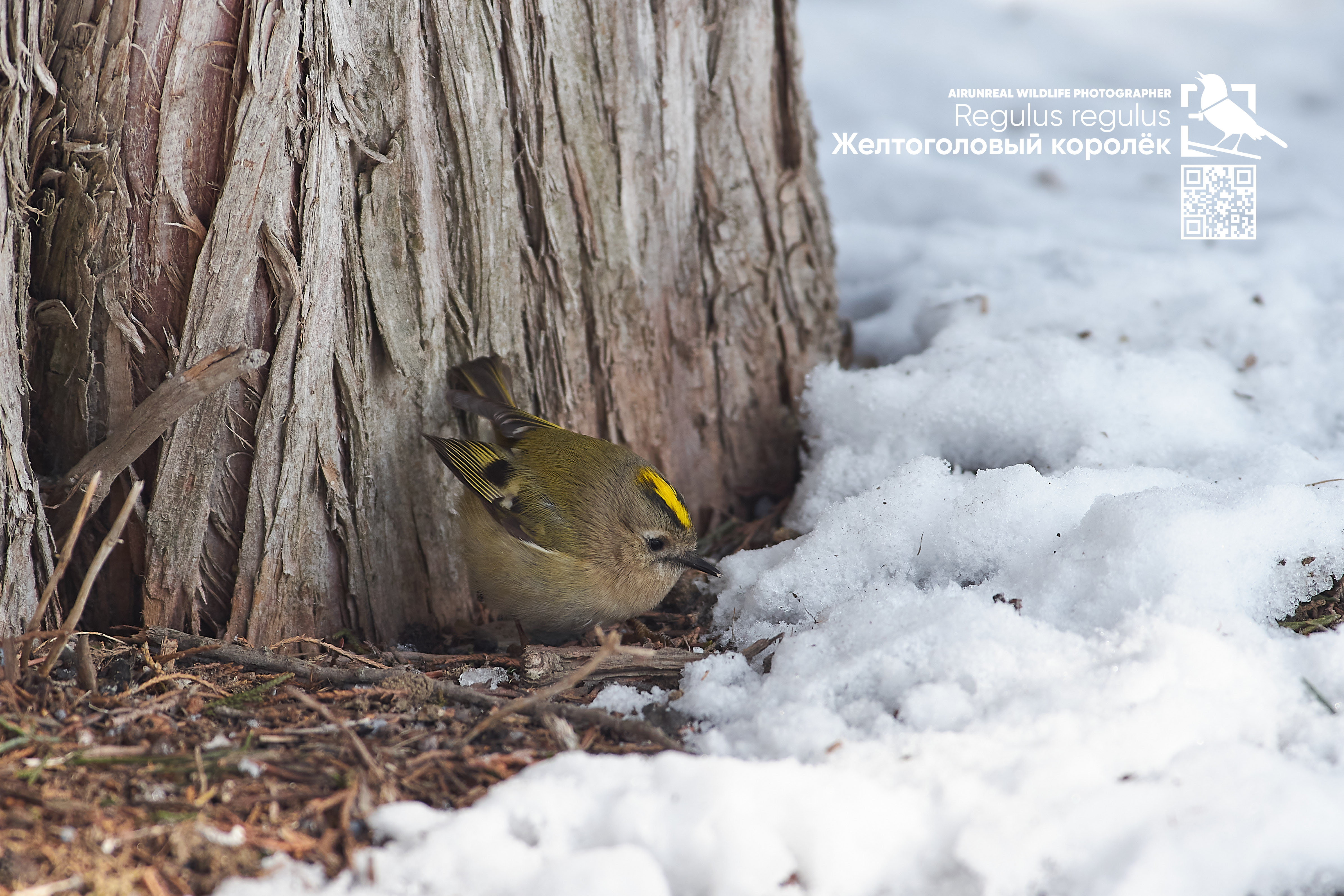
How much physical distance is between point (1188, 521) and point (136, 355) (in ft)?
10.00

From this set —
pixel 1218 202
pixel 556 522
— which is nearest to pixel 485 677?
pixel 556 522

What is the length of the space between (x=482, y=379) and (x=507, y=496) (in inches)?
16.9

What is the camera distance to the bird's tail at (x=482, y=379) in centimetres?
342

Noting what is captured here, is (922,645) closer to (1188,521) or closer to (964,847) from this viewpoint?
(964,847)

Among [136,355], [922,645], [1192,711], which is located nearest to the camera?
[1192,711]

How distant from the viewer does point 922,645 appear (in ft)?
7.98

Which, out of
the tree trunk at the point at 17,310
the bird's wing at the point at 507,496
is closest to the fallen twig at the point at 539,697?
the bird's wing at the point at 507,496

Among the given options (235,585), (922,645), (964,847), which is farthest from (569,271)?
(964,847)

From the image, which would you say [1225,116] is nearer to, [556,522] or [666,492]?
[666,492]

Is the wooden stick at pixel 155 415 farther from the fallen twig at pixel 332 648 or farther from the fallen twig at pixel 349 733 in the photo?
the fallen twig at pixel 349 733

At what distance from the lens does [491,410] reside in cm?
340

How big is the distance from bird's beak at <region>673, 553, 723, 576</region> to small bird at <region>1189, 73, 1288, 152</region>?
5149 millimetres

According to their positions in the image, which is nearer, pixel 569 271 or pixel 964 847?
pixel 964 847

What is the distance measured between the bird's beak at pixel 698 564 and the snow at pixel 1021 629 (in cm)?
9
